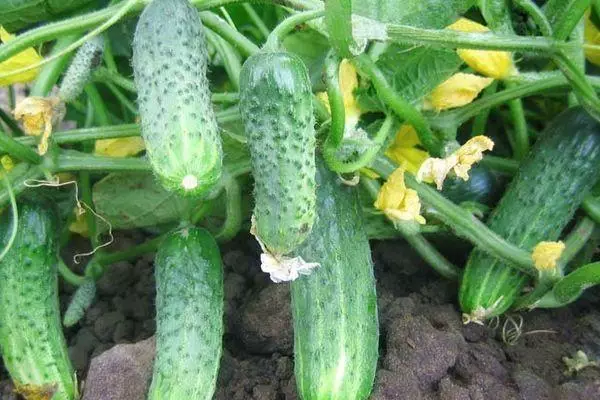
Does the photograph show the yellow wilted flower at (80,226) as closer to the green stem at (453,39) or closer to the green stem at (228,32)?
the green stem at (228,32)

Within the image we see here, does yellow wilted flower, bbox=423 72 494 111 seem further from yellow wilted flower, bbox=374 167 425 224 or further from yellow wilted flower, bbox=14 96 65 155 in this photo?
yellow wilted flower, bbox=14 96 65 155

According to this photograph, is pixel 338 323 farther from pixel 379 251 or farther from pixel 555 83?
pixel 555 83

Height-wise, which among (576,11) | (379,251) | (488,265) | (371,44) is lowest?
(379,251)

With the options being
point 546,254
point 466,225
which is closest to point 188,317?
point 466,225

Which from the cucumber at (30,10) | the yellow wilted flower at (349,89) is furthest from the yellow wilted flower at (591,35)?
the cucumber at (30,10)

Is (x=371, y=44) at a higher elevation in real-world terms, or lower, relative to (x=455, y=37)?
lower

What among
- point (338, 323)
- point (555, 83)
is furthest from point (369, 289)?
Answer: point (555, 83)

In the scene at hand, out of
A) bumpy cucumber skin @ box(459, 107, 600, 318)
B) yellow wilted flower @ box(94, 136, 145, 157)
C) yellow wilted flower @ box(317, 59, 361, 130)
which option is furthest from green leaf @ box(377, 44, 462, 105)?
yellow wilted flower @ box(94, 136, 145, 157)
